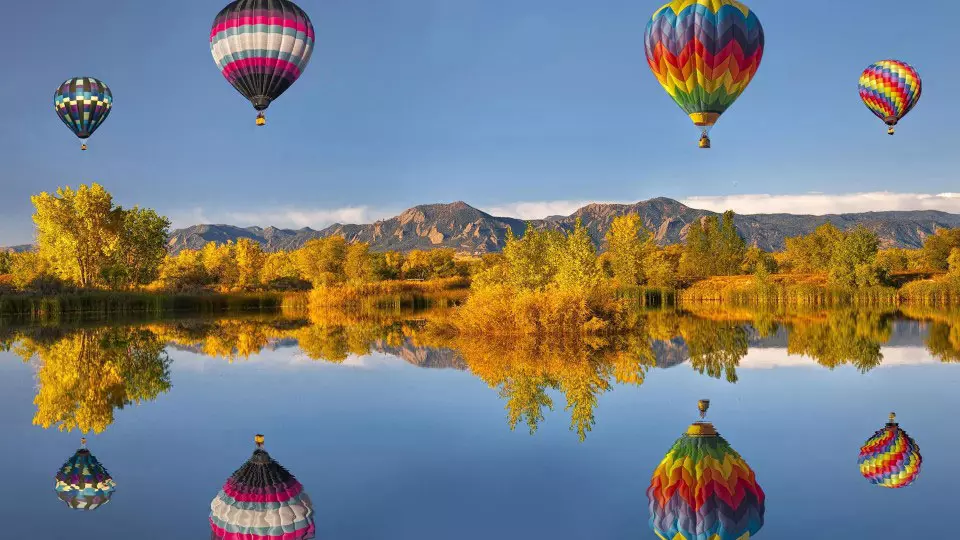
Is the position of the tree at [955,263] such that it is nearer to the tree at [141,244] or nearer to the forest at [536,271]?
the forest at [536,271]

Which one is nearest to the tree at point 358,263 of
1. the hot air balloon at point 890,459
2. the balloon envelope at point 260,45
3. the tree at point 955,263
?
the tree at point 955,263

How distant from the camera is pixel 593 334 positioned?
2295cm

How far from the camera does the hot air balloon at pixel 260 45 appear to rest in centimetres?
2320

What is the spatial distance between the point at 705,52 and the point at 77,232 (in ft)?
168

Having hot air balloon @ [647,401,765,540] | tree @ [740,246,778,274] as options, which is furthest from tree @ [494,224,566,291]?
tree @ [740,246,778,274]

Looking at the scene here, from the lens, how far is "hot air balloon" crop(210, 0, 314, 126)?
23203mm

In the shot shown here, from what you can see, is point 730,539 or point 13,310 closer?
point 730,539

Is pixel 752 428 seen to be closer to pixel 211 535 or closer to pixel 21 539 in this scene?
pixel 211 535

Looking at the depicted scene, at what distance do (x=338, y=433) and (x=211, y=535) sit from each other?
14.5 feet

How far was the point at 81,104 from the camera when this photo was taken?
37.2 m

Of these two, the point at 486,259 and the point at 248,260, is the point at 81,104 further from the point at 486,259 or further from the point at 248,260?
the point at 248,260

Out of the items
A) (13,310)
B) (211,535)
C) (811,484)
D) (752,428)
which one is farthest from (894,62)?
(13,310)

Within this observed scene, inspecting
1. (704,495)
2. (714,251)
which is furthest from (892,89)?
(714,251)

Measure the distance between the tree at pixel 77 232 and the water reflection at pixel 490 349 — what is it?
2531 centimetres
